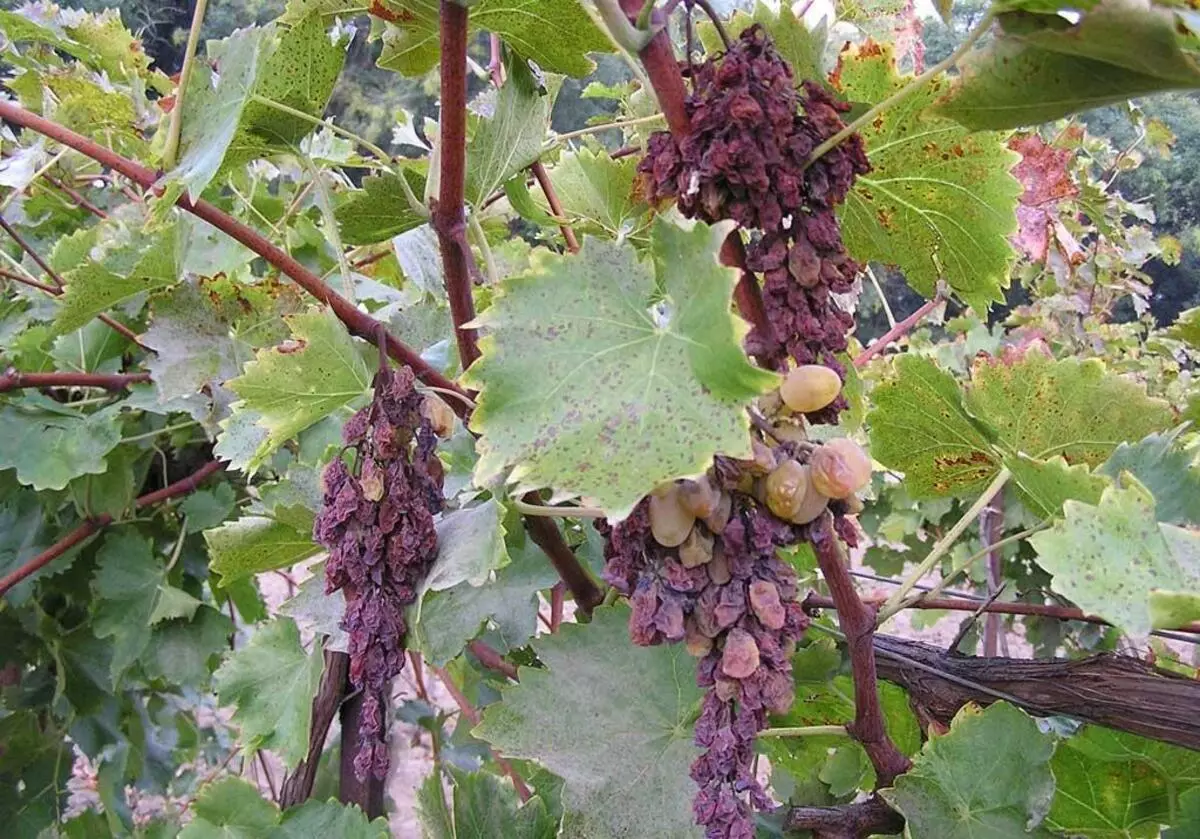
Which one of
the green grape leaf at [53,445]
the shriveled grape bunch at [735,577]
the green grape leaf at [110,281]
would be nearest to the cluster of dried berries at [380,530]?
the shriveled grape bunch at [735,577]

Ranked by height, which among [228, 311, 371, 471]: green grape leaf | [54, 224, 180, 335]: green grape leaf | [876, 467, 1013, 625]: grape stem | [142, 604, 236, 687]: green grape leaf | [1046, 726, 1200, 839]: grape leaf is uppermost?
[54, 224, 180, 335]: green grape leaf

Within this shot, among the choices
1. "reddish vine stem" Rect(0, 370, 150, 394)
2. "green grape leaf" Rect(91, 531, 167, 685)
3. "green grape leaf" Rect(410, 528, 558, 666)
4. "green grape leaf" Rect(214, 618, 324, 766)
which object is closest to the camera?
"green grape leaf" Rect(410, 528, 558, 666)

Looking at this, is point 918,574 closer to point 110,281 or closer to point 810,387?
point 810,387

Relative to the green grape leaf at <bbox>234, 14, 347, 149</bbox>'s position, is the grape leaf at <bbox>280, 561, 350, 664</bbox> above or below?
below

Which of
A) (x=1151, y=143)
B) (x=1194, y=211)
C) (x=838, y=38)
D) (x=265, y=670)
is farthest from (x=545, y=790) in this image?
(x=1194, y=211)

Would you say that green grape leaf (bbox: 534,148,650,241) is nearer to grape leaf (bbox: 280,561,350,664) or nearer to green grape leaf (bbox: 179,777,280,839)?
grape leaf (bbox: 280,561,350,664)

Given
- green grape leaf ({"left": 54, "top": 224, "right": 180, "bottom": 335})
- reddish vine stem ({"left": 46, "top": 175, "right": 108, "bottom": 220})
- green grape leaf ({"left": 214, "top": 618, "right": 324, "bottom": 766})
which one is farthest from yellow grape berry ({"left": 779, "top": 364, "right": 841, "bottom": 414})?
reddish vine stem ({"left": 46, "top": 175, "right": 108, "bottom": 220})

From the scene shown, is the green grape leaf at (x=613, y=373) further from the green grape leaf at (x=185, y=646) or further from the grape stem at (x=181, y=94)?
the green grape leaf at (x=185, y=646)

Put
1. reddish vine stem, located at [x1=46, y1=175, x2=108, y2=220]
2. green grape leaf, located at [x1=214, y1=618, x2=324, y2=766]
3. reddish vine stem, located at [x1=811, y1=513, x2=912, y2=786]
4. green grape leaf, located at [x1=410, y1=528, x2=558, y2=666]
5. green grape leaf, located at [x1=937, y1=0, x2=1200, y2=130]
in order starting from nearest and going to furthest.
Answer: green grape leaf, located at [x1=937, y1=0, x2=1200, y2=130] < reddish vine stem, located at [x1=811, y1=513, x2=912, y2=786] < green grape leaf, located at [x1=410, y1=528, x2=558, y2=666] < green grape leaf, located at [x1=214, y1=618, x2=324, y2=766] < reddish vine stem, located at [x1=46, y1=175, x2=108, y2=220]
